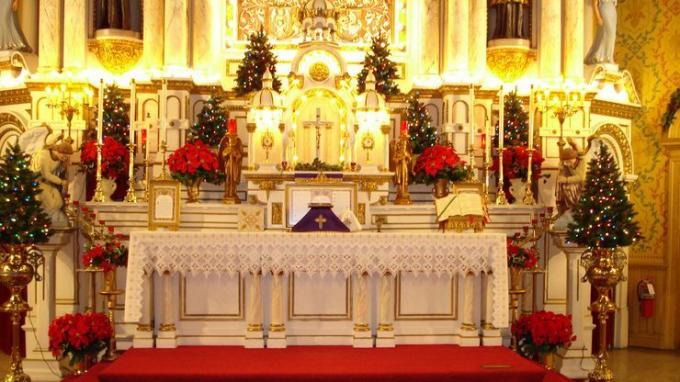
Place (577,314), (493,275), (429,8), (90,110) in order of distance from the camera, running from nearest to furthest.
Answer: (493,275), (577,314), (90,110), (429,8)

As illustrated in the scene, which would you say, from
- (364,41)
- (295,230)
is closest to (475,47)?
(364,41)

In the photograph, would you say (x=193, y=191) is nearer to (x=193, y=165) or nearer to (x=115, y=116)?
(x=193, y=165)

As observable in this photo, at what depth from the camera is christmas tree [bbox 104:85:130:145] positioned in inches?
437

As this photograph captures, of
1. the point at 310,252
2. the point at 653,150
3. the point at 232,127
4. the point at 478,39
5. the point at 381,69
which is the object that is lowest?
the point at 310,252

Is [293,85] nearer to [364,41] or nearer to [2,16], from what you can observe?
[364,41]

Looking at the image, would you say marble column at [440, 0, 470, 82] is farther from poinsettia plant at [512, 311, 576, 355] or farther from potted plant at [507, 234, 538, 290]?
poinsettia plant at [512, 311, 576, 355]

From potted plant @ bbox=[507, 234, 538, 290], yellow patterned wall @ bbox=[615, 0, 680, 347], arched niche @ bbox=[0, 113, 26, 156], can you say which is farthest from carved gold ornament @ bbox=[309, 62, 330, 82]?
yellow patterned wall @ bbox=[615, 0, 680, 347]

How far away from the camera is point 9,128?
12305 mm

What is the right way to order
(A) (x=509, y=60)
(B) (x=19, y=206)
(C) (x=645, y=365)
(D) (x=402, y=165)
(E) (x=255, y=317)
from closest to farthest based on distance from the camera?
(B) (x=19, y=206) → (E) (x=255, y=317) → (D) (x=402, y=165) → (C) (x=645, y=365) → (A) (x=509, y=60)

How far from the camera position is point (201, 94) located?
11906 mm

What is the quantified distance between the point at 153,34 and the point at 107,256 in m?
3.99

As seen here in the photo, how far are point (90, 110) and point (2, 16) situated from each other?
2149mm

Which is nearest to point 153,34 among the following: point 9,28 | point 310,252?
point 9,28

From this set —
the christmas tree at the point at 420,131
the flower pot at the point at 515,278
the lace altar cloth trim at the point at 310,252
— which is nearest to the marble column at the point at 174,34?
the christmas tree at the point at 420,131
